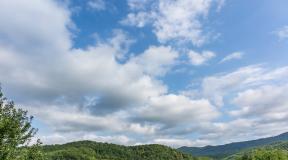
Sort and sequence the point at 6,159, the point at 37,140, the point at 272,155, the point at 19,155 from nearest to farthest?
the point at 6,159 → the point at 19,155 → the point at 37,140 → the point at 272,155

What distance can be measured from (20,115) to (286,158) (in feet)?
441

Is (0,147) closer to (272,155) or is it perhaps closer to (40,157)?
(40,157)

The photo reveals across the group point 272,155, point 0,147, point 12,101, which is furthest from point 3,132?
point 272,155

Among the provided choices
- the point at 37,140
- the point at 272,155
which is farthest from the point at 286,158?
the point at 37,140

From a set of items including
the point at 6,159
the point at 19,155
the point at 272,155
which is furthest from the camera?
the point at 272,155

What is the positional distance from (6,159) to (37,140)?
4345mm

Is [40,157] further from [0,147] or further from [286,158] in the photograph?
[286,158]

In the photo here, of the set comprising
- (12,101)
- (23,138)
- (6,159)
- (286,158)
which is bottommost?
(6,159)

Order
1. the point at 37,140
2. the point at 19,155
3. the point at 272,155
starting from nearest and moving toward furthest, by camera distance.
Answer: the point at 19,155 → the point at 37,140 → the point at 272,155

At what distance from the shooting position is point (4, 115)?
94.7ft

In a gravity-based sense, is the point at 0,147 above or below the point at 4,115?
below

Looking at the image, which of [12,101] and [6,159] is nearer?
[6,159]

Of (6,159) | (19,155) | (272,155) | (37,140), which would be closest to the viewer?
(6,159)

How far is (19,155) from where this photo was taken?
92.8ft
